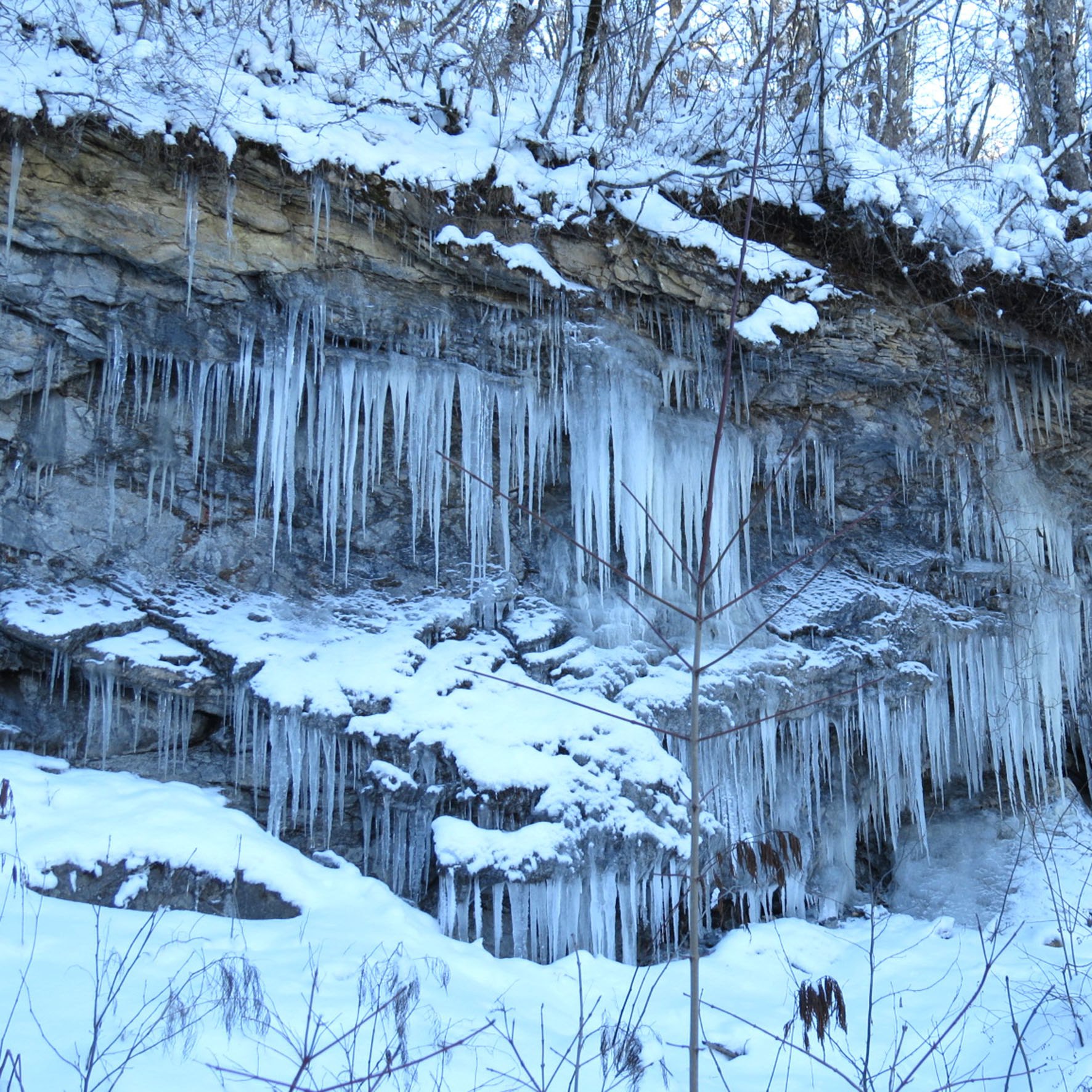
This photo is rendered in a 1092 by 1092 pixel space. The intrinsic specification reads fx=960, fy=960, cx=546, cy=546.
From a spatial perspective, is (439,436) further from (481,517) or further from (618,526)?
(618,526)

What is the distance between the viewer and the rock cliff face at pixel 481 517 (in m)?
5.69

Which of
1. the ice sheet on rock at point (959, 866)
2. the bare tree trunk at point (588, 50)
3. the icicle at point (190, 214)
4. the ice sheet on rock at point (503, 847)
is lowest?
the ice sheet on rock at point (959, 866)

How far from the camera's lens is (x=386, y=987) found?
4109 millimetres

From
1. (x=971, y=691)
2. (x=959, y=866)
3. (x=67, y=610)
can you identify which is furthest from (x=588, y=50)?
(x=959, y=866)

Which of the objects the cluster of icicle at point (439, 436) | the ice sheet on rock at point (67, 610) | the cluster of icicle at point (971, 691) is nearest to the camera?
the ice sheet on rock at point (67, 610)

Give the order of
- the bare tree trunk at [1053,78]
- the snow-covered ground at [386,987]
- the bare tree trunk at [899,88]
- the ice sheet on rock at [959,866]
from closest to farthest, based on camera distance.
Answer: the snow-covered ground at [386,987] → the bare tree trunk at [1053,78] → the ice sheet on rock at [959,866] → the bare tree trunk at [899,88]

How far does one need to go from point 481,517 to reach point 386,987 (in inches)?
130

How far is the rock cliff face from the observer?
569 cm

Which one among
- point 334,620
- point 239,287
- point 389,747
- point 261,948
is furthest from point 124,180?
point 261,948

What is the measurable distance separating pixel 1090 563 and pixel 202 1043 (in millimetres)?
8077

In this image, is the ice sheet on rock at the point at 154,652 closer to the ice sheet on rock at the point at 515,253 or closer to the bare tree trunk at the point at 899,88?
the ice sheet on rock at the point at 515,253

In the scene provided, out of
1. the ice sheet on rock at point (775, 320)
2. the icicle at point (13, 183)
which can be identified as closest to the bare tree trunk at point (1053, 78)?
the ice sheet on rock at point (775, 320)

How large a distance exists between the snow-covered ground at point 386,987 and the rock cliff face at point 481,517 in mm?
515

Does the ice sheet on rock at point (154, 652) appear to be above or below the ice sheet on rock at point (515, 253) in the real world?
below
